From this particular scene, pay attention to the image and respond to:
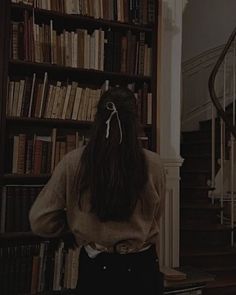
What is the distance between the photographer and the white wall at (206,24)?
5660 mm

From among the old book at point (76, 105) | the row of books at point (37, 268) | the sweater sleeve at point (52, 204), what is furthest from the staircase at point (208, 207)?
the sweater sleeve at point (52, 204)

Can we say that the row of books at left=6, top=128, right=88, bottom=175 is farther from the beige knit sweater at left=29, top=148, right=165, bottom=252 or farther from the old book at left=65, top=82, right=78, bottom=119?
the beige knit sweater at left=29, top=148, right=165, bottom=252

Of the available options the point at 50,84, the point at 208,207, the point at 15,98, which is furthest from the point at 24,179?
the point at 208,207

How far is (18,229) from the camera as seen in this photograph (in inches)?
94.3

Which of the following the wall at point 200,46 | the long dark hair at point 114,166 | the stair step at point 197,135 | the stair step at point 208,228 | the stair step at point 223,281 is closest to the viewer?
the long dark hair at point 114,166

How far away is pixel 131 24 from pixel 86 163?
1.43 metres

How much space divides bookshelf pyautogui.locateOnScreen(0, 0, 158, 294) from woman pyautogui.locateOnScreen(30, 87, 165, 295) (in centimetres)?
86

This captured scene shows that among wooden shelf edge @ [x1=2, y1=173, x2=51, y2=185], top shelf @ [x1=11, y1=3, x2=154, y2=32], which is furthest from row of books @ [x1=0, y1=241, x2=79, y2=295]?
top shelf @ [x1=11, y1=3, x2=154, y2=32]

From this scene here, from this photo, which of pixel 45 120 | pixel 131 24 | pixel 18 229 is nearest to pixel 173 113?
pixel 131 24

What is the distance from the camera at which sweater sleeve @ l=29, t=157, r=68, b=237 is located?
152 cm

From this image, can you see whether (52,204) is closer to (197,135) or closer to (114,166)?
(114,166)

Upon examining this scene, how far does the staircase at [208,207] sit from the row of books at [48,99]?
1435 mm

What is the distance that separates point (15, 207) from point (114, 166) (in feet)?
3.59

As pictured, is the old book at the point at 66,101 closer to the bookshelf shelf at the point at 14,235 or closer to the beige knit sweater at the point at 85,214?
the bookshelf shelf at the point at 14,235
